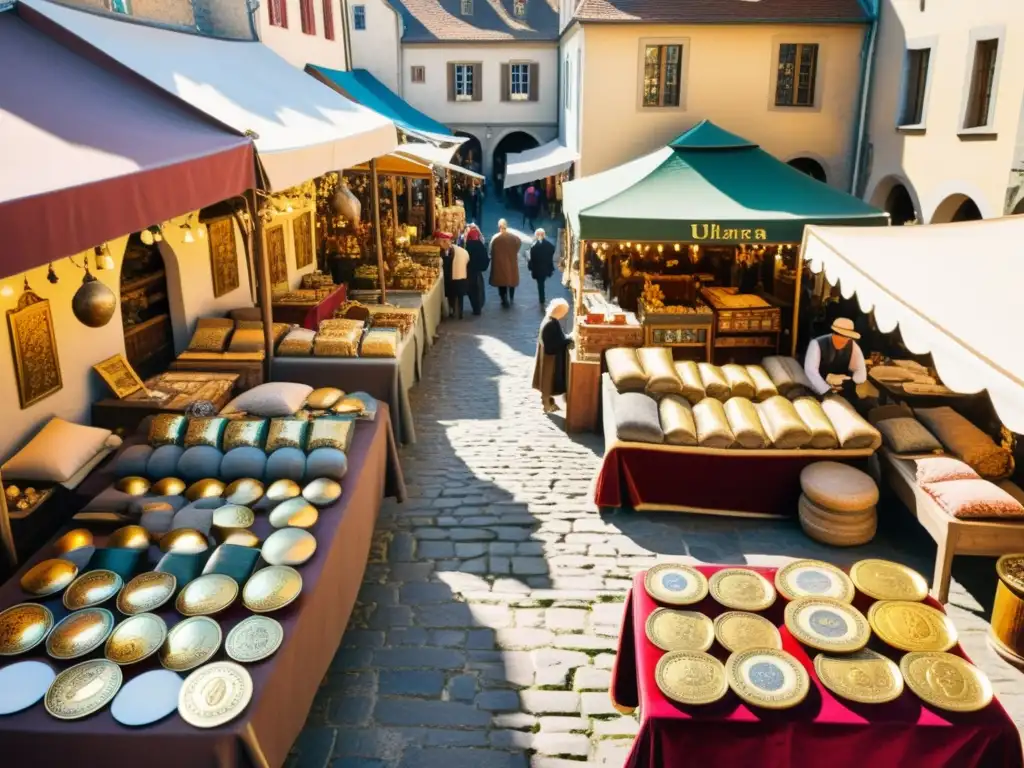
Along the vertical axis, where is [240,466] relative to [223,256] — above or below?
below

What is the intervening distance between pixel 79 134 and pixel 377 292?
28.7 feet

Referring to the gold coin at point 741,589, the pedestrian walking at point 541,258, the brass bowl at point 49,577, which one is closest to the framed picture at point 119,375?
the brass bowl at point 49,577

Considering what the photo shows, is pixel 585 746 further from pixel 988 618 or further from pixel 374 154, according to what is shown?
pixel 374 154

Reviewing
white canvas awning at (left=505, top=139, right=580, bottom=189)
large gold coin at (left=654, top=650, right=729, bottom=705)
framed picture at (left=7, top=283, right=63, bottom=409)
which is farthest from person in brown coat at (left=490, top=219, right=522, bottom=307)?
large gold coin at (left=654, top=650, right=729, bottom=705)

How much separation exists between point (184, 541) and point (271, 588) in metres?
0.83

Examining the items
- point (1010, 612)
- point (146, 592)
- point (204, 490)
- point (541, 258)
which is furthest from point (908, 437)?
point (541, 258)

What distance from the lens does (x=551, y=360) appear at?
34.1ft

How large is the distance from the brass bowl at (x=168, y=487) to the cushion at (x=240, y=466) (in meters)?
0.31

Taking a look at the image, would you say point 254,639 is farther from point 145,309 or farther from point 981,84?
point 981,84

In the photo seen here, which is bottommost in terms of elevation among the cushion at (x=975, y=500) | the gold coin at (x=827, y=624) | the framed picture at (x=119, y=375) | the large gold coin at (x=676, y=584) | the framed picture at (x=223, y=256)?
the cushion at (x=975, y=500)

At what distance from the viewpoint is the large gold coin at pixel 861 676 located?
13.0 ft

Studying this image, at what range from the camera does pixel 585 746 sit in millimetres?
4949

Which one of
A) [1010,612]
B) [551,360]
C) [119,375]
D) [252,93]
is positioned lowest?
[1010,612]

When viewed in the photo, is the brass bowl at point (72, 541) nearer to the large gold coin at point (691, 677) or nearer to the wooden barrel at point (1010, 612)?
the large gold coin at point (691, 677)
